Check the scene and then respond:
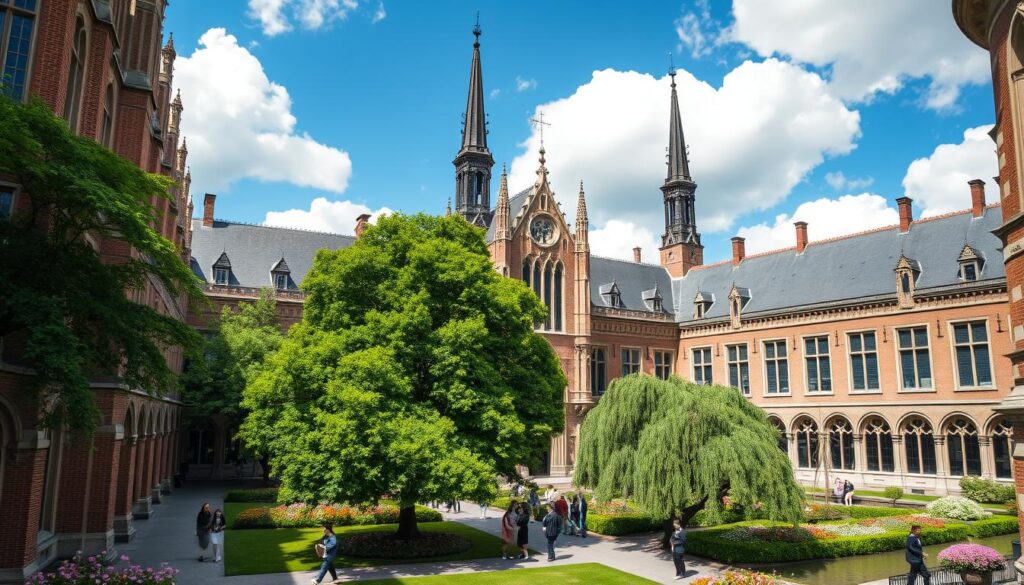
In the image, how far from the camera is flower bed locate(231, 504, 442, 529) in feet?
82.5

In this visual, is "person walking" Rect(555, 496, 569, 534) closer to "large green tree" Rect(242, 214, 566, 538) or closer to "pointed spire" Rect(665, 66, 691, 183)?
"large green tree" Rect(242, 214, 566, 538)

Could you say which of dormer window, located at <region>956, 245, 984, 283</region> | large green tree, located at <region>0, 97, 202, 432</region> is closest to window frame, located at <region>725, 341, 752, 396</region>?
dormer window, located at <region>956, 245, 984, 283</region>

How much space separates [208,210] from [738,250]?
40.3 metres

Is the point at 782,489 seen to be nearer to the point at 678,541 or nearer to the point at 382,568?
the point at 678,541

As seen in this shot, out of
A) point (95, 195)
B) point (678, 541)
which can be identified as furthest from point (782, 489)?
point (95, 195)

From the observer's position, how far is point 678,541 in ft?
60.0

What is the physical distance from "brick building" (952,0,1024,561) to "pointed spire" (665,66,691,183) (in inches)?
1815

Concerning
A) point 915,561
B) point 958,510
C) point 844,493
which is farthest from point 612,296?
point 915,561

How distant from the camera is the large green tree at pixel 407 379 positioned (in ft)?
60.6

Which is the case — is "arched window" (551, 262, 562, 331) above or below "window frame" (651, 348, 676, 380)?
above

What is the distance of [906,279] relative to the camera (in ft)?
132

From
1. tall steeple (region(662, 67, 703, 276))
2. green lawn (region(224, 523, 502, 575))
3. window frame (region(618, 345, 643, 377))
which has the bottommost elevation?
green lawn (region(224, 523, 502, 575))

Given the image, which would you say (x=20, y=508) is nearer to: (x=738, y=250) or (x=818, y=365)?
(x=818, y=365)

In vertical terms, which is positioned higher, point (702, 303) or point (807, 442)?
point (702, 303)
